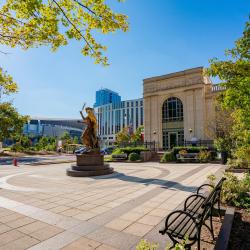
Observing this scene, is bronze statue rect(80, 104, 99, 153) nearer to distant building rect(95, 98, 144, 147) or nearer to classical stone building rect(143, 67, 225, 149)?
classical stone building rect(143, 67, 225, 149)

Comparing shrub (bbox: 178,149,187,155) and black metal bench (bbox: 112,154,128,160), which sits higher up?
shrub (bbox: 178,149,187,155)

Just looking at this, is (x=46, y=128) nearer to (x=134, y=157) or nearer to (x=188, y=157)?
(x=134, y=157)

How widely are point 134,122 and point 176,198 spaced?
103m

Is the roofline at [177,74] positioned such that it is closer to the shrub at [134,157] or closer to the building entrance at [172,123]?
the building entrance at [172,123]

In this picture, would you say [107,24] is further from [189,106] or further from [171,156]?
[189,106]

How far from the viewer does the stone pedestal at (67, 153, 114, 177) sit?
11484 millimetres

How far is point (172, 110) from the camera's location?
116 feet

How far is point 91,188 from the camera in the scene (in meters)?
8.30

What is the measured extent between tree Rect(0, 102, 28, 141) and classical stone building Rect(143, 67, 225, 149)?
70.5 feet

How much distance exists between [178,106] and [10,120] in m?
26.7

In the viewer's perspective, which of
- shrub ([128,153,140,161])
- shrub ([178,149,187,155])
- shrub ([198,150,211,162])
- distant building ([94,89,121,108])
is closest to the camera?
shrub ([198,150,211,162])

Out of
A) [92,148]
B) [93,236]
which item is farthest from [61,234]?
[92,148]

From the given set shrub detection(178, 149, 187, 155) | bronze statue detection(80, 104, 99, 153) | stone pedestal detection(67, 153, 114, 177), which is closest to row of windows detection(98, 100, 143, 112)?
shrub detection(178, 149, 187, 155)

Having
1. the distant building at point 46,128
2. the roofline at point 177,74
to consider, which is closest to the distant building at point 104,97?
the distant building at point 46,128
